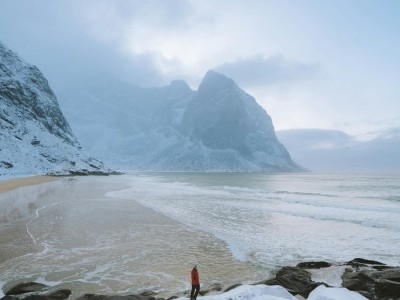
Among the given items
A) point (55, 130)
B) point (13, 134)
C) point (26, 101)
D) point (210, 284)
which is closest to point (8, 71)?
point (26, 101)

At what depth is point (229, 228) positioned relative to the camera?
29641mm

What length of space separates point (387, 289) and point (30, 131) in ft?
521

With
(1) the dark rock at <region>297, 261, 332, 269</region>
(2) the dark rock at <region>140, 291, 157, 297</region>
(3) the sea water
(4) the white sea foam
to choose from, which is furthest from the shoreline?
(1) the dark rock at <region>297, 261, 332, 269</region>

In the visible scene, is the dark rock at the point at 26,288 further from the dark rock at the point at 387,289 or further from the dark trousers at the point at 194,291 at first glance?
the dark rock at the point at 387,289

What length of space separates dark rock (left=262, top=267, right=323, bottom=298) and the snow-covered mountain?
103 metres

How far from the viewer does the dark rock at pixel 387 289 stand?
43.3 ft

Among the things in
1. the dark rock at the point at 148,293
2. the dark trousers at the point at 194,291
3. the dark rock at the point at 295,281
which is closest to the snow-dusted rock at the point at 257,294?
the dark trousers at the point at 194,291

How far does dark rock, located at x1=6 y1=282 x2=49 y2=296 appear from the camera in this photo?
46.1ft

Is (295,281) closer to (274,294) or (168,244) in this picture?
(274,294)

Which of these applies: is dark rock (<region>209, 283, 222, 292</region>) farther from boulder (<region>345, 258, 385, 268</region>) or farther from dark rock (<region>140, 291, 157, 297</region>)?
boulder (<region>345, 258, 385, 268</region>)

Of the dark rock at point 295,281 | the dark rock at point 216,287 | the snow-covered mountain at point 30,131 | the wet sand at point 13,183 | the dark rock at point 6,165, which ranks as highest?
the snow-covered mountain at point 30,131

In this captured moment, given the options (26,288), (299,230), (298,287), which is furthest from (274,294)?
(299,230)

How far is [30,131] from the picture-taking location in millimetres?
150375

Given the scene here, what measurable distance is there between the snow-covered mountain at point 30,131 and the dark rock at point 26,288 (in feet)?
323
